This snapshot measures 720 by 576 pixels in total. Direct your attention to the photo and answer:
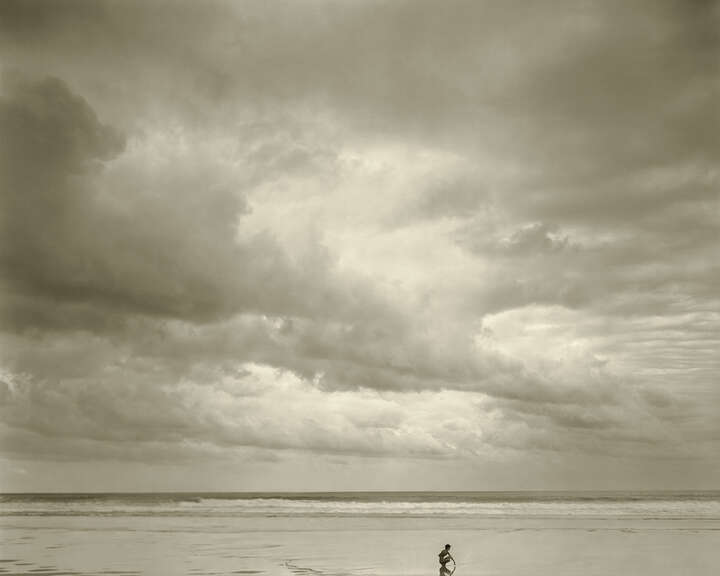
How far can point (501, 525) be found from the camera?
184 ft

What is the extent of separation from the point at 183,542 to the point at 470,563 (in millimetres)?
18766

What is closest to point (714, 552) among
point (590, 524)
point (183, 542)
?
point (590, 524)

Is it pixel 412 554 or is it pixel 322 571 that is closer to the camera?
pixel 322 571

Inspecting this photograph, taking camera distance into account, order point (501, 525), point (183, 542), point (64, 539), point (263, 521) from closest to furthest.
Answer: point (183, 542) < point (64, 539) < point (501, 525) < point (263, 521)

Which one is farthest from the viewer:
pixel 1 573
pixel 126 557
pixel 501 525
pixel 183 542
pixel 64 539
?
pixel 501 525

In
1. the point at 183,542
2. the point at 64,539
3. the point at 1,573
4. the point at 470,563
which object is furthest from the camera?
the point at 64,539

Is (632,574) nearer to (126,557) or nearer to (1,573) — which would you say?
(126,557)

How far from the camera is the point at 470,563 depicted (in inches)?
1277

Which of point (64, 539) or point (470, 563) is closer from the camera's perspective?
point (470, 563)

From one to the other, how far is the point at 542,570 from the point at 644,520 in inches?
1490

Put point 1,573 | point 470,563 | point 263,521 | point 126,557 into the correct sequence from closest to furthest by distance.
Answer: point 1,573 → point 470,563 → point 126,557 → point 263,521

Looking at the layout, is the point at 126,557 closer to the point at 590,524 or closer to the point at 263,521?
the point at 263,521

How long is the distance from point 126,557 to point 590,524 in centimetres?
3870

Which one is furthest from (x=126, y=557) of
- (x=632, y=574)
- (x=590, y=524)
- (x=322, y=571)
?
(x=590, y=524)
